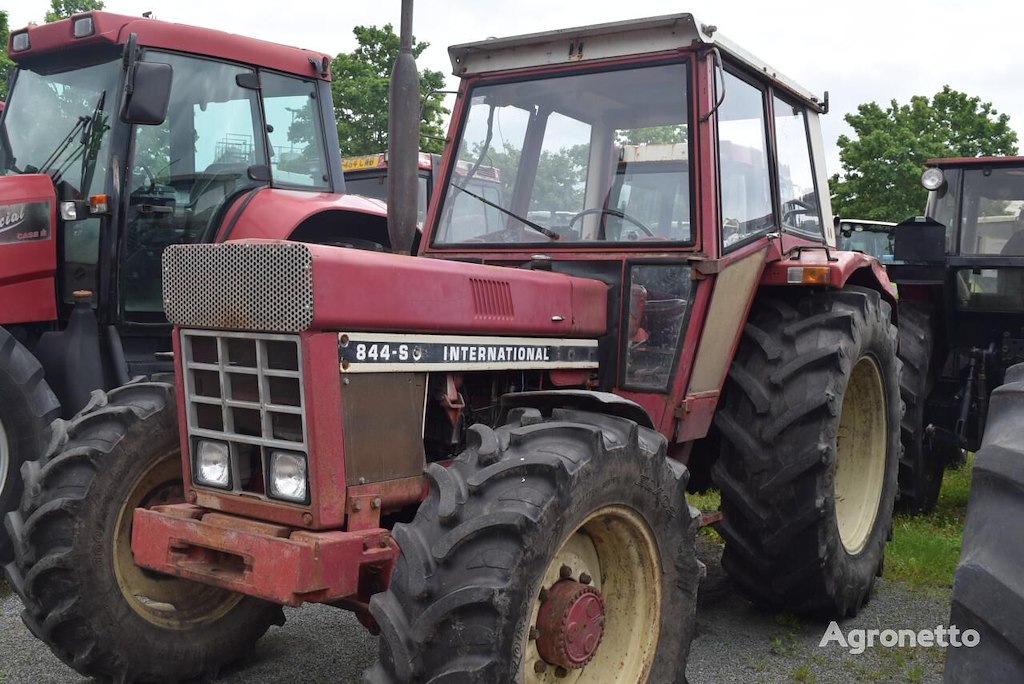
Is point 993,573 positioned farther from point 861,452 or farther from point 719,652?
point 861,452

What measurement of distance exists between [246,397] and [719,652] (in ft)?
7.29

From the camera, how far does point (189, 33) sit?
593 centimetres

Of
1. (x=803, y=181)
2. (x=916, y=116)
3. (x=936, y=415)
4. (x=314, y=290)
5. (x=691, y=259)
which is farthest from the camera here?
(x=916, y=116)

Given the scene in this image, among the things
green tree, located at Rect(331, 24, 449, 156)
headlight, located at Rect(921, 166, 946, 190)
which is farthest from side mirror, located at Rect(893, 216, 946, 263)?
green tree, located at Rect(331, 24, 449, 156)

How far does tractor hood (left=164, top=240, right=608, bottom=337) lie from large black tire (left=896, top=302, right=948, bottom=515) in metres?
3.42

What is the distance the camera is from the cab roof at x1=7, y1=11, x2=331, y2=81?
5.65 metres

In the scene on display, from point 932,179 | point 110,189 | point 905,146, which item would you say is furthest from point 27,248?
point 905,146

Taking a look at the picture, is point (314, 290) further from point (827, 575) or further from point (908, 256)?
point (908, 256)

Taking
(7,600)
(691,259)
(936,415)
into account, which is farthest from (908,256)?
(7,600)

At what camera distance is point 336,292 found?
9.34 ft

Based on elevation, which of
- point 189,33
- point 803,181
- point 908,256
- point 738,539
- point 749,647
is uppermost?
point 189,33

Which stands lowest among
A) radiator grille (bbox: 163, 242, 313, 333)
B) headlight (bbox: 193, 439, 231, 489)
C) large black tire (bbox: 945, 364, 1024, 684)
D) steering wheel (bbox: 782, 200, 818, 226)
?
headlight (bbox: 193, 439, 231, 489)

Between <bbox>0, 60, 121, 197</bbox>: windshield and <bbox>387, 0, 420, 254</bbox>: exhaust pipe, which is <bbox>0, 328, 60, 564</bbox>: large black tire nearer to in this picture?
<bbox>0, 60, 121, 197</bbox>: windshield

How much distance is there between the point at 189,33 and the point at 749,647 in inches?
183
